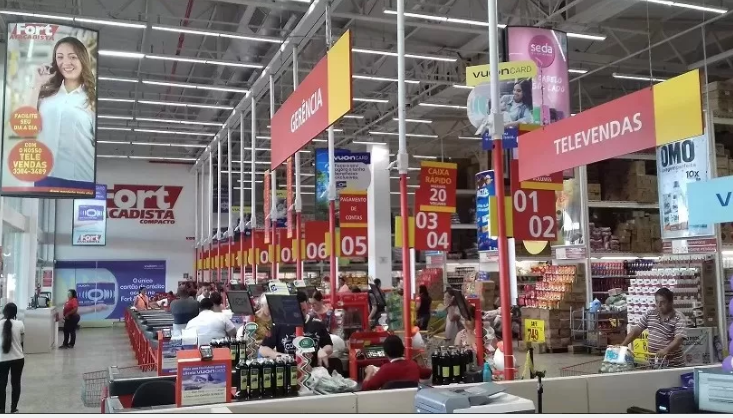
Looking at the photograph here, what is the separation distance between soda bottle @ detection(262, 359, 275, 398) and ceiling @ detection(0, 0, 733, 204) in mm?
A: 7851

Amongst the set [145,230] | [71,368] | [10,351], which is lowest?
[71,368]

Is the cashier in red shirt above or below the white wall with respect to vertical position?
below

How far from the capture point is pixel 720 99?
1059cm

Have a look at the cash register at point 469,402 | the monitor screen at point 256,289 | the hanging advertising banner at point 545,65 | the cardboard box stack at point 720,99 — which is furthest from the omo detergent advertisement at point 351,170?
the cash register at point 469,402

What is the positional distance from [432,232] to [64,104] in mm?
5921

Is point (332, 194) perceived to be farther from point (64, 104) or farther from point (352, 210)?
point (64, 104)

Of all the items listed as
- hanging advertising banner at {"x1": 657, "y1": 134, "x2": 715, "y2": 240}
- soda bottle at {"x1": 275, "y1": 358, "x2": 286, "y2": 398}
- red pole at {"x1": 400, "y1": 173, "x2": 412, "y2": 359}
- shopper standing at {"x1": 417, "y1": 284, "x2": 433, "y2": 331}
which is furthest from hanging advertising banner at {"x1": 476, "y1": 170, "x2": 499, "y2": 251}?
soda bottle at {"x1": 275, "y1": 358, "x2": 286, "y2": 398}

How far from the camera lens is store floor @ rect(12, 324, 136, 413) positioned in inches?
328

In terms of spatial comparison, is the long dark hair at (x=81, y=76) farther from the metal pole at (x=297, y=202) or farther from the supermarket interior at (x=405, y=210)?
the metal pole at (x=297, y=202)

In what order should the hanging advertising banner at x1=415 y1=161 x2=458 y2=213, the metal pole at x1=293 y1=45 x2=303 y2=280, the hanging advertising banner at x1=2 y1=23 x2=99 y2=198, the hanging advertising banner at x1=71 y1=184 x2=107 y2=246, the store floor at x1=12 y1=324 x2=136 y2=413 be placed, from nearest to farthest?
the store floor at x1=12 y1=324 x2=136 y2=413 → the hanging advertising banner at x1=2 y1=23 x2=99 y2=198 → the hanging advertising banner at x1=415 y1=161 x2=458 y2=213 → the metal pole at x1=293 y1=45 x2=303 y2=280 → the hanging advertising banner at x1=71 y1=184 x2=107 y2=246

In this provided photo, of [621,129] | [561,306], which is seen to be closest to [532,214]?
[621,129]

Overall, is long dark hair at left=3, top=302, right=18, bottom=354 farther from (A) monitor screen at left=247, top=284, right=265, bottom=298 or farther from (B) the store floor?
(A) monitor screen at left=247, top=284, right=265, bottom=298

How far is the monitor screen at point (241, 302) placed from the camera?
25.1 ft

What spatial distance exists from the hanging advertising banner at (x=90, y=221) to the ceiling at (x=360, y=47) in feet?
11.4
